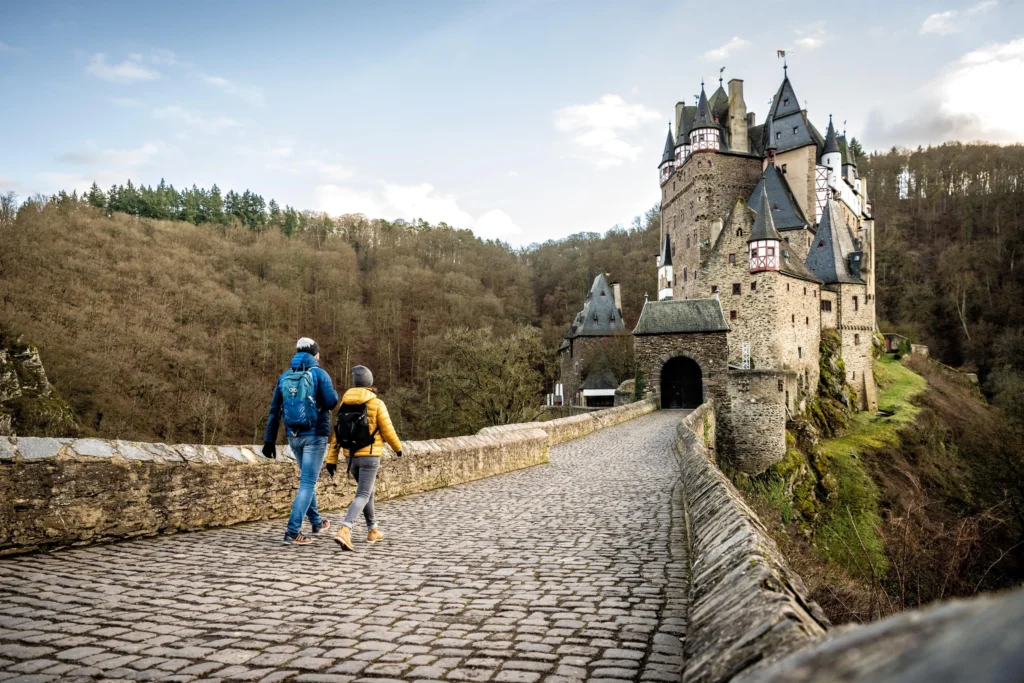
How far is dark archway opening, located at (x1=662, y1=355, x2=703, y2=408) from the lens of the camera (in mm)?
32469

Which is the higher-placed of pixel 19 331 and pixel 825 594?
pixel 19 331

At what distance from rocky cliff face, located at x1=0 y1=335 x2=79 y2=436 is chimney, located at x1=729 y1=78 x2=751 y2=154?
44.0 meters

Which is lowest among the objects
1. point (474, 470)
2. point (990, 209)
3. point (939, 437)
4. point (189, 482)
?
point (939, 437)

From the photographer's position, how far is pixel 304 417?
570 centimetres

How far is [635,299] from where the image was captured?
59188 millimetres

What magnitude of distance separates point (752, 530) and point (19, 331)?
126ft

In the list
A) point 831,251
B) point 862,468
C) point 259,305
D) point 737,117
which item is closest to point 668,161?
point 737,117

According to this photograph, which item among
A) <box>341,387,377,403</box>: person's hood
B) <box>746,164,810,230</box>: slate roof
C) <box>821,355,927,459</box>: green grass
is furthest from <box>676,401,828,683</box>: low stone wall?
<box>746,164,810,230</box>: slate roof

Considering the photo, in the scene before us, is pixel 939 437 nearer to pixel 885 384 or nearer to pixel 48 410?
pixel 885 384

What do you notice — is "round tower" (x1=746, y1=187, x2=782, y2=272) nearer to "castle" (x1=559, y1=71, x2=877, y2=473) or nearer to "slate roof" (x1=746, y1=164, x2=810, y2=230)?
"castle" (x1=559, y1=71, x2=877, y2=473)

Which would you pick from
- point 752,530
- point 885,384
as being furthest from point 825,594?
point 885,384

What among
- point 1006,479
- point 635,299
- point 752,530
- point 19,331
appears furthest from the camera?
point 635,299

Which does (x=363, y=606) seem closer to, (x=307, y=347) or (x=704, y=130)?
(x=307, y=347)

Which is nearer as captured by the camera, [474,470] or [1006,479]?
[474,470]
